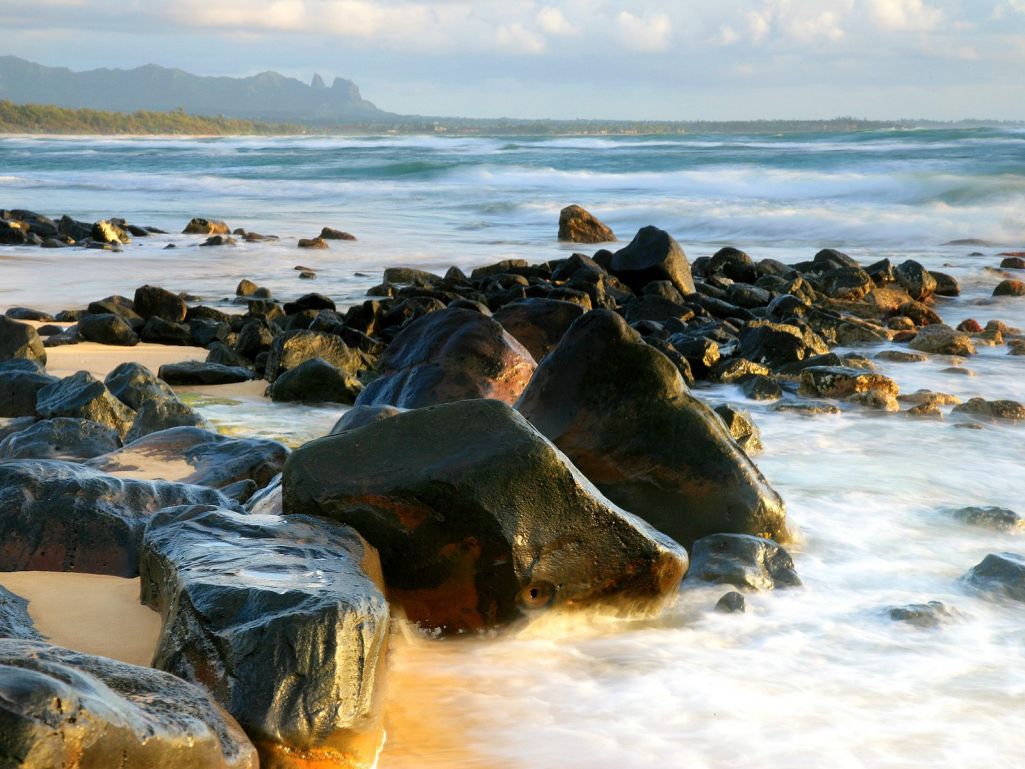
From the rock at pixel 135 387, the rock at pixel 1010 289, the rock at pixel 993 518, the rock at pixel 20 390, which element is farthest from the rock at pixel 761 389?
the rock at pixel 1010 289

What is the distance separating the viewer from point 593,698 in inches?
109

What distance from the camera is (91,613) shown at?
2.81 meters

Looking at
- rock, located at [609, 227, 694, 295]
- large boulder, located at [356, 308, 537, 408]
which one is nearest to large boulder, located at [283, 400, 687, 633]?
large boulder, located at [356, 308, 537, 408]

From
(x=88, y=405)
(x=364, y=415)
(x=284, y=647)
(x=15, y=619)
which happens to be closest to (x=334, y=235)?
(x=88, y=405)

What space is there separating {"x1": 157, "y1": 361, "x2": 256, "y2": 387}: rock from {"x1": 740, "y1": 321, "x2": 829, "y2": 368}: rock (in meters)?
3.21

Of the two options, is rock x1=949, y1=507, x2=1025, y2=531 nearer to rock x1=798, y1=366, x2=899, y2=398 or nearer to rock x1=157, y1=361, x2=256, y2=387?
rock x1=798, y1=366, x2=899, y2=398

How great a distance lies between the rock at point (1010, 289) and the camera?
423 inches

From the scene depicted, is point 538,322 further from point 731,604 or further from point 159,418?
point 731,604

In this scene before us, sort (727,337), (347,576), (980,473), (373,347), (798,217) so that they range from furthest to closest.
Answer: (798,217) < (727,337) < (373,347) < (980,473) < (347,576)

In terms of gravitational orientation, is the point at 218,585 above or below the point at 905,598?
above

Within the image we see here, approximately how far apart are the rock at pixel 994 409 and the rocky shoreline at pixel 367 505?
0.6 inches

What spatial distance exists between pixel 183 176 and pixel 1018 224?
2419 centimetres

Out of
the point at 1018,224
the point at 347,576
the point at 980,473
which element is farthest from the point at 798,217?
the point at 347,576

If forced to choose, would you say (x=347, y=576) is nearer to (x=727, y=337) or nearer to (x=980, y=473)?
(x=980, y=473)
